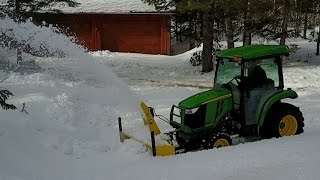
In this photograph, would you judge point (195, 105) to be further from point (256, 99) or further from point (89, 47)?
point (89, 47)

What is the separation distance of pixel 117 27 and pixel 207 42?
13.1m

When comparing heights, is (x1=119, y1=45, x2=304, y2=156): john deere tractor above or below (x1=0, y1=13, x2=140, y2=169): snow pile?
above

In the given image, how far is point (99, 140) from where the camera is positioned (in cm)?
967

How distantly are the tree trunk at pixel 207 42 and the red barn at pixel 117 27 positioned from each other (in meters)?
10.4

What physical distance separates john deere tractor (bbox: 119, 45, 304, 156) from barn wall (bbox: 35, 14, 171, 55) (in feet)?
80.8

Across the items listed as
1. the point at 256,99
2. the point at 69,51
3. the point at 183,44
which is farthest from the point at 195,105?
the point at 183,44

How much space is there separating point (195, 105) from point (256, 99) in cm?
134

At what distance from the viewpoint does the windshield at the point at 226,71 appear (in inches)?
355

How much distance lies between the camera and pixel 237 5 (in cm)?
2061

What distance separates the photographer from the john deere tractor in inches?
336

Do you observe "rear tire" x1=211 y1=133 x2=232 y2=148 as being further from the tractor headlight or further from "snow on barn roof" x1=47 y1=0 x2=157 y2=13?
"snow on barn roof" x1=47 y1=0 x2=157 y2=13

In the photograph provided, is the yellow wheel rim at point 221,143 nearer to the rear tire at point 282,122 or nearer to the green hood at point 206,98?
the green hood at point 206,98

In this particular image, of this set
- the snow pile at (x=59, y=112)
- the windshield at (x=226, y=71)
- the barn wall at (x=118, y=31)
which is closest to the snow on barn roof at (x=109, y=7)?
the barn wall at (x=118, y=31)

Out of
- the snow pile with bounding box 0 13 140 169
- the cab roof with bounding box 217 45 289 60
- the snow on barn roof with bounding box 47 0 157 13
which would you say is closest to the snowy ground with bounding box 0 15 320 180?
the snow pile with bounding box 0 13 140 169
